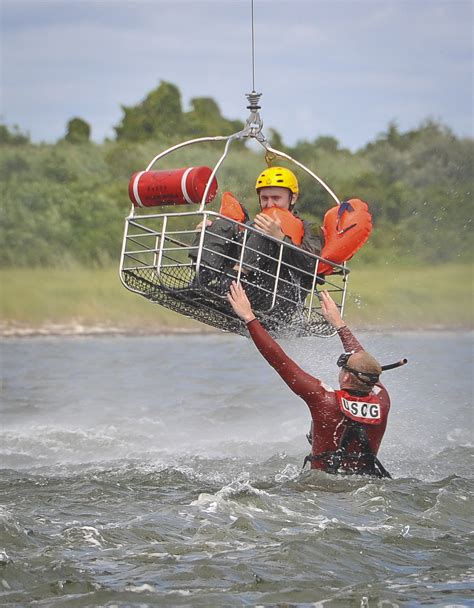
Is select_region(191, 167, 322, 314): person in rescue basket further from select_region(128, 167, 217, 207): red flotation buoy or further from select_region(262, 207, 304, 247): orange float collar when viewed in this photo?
select_region(128, 167, 217, 207): red flotation buoy

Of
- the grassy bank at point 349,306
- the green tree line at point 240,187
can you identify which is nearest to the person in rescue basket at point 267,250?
the grassy bank at point 349,306

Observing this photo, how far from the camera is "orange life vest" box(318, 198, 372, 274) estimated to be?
9.34 meters

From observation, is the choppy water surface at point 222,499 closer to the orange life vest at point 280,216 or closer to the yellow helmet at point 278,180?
the orange life vest at point 280,216

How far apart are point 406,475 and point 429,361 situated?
25.0 ft

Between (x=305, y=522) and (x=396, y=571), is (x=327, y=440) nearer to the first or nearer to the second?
(x=305, y=522)

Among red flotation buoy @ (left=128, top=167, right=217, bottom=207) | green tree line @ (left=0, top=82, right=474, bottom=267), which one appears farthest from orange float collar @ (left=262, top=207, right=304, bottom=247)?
green tree line @ (left=0, top=82, right=474, bottom=267)

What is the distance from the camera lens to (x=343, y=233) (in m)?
9.38

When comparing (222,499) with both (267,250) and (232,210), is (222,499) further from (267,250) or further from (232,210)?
(232,210)

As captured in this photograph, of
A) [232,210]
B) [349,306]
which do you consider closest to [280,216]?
[232,210]

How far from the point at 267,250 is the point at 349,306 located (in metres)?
13.9

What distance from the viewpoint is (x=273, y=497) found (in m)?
9.14

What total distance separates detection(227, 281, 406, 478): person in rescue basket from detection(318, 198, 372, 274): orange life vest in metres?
0.35

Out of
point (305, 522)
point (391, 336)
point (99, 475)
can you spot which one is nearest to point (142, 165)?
point (391, 336)

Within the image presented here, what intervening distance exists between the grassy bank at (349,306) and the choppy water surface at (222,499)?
6125 millimetres
